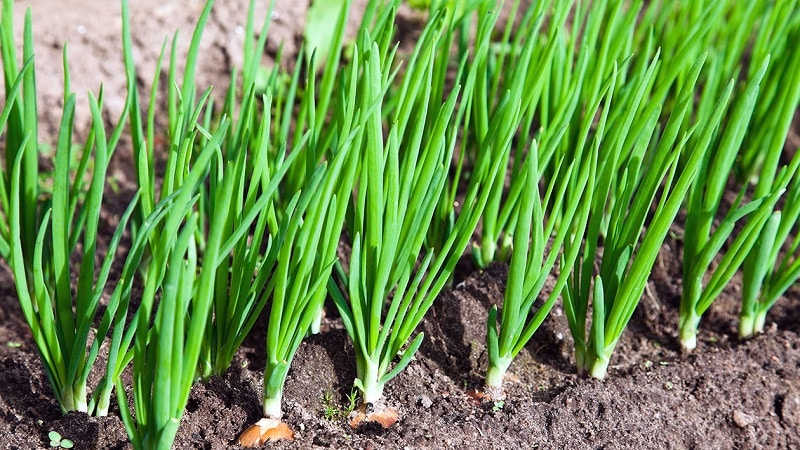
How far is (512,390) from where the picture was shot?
141 cm

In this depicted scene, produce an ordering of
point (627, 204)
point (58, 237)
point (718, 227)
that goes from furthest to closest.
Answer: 1. point (718, 227)
2. point (627, 204)
3. point (58, 237)

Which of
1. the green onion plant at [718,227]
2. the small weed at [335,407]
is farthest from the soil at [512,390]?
the green onion plant at [718,227]

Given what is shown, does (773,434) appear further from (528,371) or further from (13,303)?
(13,303)

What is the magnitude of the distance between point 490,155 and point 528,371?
1.26 feet

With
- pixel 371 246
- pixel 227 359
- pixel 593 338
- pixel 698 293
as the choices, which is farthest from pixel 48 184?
pixel 698 293

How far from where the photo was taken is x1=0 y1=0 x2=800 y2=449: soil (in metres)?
1.25

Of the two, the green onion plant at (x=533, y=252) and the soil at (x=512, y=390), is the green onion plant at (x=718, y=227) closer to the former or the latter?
the soil at (x=512, y=390)

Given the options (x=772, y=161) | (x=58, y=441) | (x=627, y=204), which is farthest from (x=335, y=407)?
(x=772, y=161)

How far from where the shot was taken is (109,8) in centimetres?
213

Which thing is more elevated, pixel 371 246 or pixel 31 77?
pixel 31 77

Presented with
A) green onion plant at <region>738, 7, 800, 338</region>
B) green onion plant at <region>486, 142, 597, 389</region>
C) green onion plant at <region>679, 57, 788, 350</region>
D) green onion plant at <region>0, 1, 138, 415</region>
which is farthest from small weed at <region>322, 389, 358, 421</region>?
green onion plant at <region>738, 7, 800, 338</region>

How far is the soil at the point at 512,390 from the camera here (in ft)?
4.11

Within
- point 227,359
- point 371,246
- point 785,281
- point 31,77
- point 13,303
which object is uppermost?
point 31,77

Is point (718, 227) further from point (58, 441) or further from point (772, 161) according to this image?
point (58, 441)
